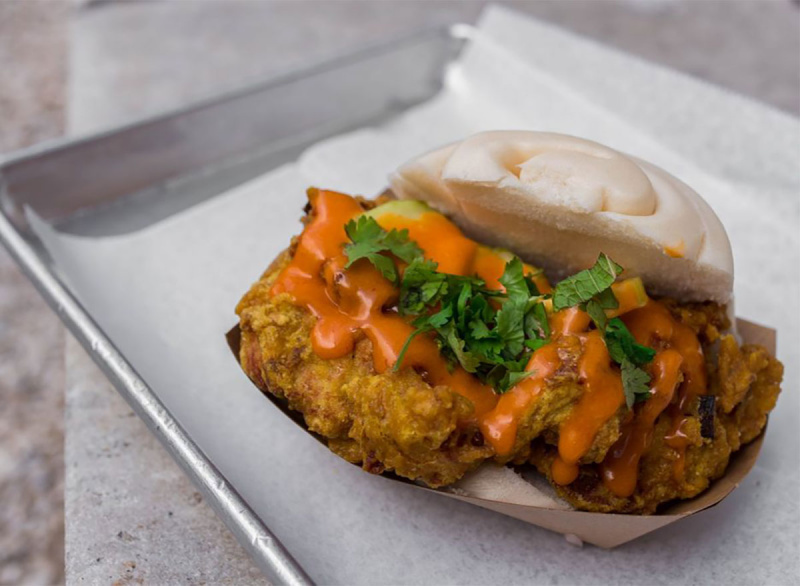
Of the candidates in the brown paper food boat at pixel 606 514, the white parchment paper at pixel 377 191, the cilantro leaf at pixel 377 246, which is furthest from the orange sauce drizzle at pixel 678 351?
the cilantro leaf at pixel 377 246

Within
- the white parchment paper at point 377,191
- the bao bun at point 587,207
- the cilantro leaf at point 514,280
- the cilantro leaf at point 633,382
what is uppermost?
the bao bun at point 587,207

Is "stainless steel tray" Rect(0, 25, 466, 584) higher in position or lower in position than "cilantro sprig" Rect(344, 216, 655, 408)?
lower

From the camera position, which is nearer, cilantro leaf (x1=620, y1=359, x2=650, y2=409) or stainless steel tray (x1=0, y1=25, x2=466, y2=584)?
cilantro leaf (x1=620, y1=359, x2=650, y2=409)

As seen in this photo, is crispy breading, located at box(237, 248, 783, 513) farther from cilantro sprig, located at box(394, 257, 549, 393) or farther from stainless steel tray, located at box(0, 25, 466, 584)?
stainless steel tray, located at box(0, 25, 466, 584)

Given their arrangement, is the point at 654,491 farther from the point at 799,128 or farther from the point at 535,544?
the point at 799,128

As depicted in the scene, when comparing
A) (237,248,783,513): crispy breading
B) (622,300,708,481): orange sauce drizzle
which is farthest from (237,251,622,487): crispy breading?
(622,300,708,481): orange sauce drizzle

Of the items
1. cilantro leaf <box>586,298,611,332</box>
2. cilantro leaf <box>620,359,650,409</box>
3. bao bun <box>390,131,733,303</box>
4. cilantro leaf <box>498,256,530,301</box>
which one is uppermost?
bao bun <box>390,131,733,303</box>

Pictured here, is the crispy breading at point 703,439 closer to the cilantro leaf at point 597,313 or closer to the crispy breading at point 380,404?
the crispy breading at point 380,404

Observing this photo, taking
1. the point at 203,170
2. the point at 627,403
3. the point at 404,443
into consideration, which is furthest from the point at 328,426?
the point at 203,170
